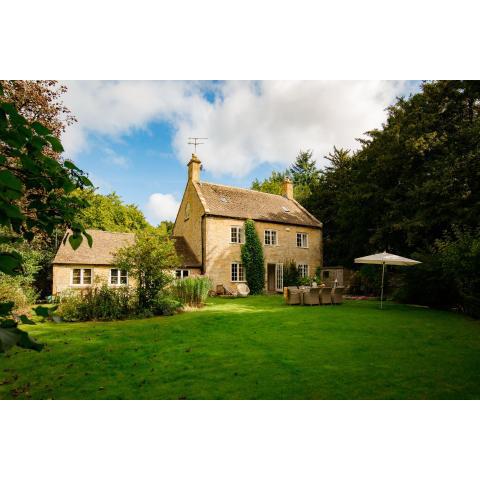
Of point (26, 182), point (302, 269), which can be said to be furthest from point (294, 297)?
point (26, 182)

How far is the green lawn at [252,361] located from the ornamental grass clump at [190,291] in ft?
12.7

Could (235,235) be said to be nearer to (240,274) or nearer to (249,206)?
(240,274)

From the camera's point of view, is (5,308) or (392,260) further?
(392,260)

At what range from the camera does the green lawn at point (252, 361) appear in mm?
5109

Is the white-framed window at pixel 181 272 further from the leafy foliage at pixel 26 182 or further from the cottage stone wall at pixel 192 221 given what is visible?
the leafy foliage at pixel 26 182

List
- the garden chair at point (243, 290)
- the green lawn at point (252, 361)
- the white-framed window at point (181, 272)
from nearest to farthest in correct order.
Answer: the green lawn at point (252, 361) < the garden chair at point (243, 290) < the white-framed window at point (181, 272)

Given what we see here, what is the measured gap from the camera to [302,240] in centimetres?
2850

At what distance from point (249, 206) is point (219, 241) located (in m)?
4.89

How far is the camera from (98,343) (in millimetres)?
8477

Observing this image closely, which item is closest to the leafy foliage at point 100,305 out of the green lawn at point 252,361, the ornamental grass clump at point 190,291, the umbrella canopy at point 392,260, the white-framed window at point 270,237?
the green lawn at point 252,361

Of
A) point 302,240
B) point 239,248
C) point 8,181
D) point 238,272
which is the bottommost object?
point 238,272

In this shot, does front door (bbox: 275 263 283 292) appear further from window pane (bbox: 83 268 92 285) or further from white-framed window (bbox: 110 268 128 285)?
window pane (bbox: 83 268 92 285)
